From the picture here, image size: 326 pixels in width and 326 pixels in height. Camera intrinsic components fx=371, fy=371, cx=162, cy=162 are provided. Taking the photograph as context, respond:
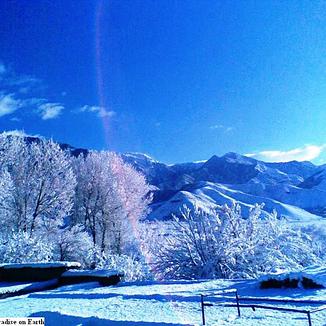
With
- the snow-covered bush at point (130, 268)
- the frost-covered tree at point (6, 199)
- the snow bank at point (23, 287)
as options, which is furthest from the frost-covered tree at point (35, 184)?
the snow bank at point (23, 287)

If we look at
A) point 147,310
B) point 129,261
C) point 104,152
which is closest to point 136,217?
point 104,152

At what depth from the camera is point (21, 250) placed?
2136 centimetres

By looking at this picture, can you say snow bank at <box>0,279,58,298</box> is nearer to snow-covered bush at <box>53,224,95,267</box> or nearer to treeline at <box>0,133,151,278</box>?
treeline at <box>0,133,151,278</box>

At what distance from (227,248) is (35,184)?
16.7m

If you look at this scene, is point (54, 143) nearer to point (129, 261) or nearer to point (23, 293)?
point (129, 261)

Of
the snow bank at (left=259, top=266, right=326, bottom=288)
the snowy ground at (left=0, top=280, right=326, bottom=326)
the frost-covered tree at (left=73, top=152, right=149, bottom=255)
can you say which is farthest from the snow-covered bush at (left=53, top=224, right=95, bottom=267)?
the snow bank at (left=259, top=266, right=326, bottom=288)

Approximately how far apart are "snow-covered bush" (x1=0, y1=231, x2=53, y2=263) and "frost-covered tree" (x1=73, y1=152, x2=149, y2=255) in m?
11.1

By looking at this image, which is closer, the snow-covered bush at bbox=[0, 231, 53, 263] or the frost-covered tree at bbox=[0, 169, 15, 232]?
the snow-covered bush at bbox=[0, 231, 53, 263]

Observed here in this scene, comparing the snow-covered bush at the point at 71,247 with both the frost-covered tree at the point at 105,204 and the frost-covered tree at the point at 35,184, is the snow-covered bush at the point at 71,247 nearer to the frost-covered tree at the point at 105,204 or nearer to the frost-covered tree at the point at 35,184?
the frost-covered tree at the point at 35,184

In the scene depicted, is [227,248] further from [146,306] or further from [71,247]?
[71,247]

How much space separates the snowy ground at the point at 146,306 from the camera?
809 centimetres

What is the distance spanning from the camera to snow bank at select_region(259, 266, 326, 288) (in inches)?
433

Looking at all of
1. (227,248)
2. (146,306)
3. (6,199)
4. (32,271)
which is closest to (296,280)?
(146,306)

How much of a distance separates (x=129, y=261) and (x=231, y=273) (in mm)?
5703
